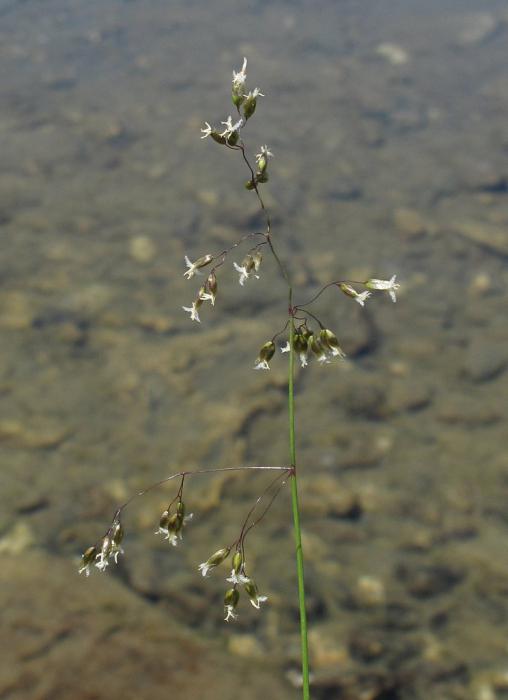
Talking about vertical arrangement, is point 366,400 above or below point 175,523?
above

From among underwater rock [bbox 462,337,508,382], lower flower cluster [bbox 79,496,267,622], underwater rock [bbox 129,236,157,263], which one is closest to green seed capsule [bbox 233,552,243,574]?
lower flower cluster [bbox 79,496,267,622]

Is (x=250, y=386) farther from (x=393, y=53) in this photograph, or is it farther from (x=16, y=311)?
(x=393, y=53)

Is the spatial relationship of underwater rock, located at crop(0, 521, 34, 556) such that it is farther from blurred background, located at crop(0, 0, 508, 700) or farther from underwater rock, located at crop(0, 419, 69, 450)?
underwater rock, located at crop(0, 419, 69, 450)

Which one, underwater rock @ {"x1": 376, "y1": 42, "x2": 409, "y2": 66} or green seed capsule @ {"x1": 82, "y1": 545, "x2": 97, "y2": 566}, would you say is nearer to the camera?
green seed capsule @ {"x1": 82, "y1": 545, "x2": 97, "y2": 566}

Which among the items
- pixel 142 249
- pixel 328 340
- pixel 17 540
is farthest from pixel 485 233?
pixel 328 340

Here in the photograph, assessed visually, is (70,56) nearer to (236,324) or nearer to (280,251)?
(280,251)

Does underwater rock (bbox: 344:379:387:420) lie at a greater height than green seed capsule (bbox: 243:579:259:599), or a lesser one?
greater

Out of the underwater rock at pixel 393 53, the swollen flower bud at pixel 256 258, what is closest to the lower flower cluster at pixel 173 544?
the swollen flower bud at pixel 256 258

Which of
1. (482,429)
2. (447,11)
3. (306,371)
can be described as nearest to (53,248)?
(306,371)
